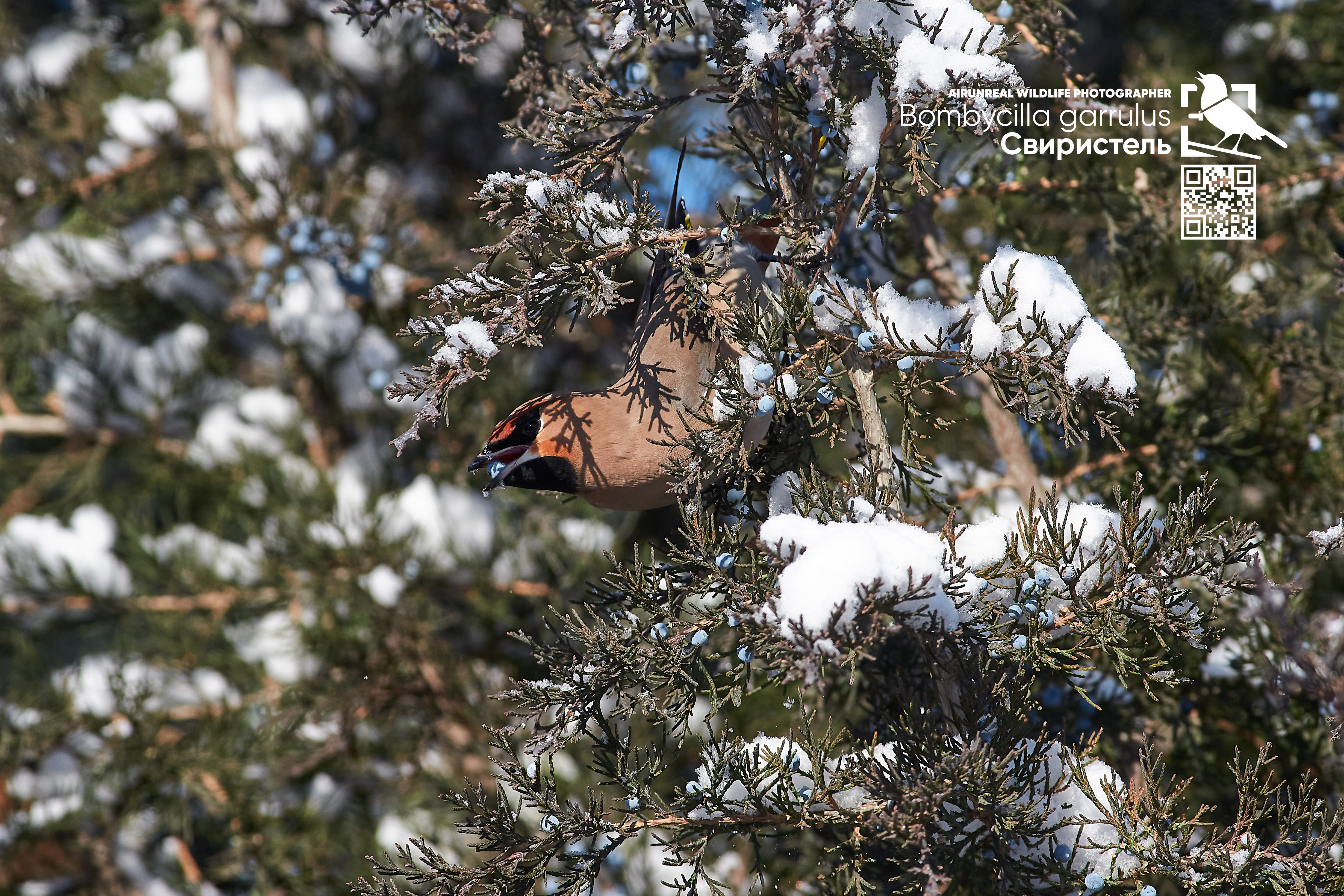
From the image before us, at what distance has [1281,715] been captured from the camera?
123cm

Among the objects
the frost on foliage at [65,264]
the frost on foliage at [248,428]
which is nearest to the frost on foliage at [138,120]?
the frost on foliage at [65,264]

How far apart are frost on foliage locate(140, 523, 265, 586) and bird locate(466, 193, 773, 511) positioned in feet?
3.62

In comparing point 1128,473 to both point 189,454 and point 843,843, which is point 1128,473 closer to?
point 843,843

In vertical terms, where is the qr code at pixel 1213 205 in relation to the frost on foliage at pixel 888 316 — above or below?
above

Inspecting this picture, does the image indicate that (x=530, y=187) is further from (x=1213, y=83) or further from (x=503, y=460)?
(x=1213, y=83)

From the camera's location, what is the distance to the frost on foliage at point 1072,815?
0.88 m

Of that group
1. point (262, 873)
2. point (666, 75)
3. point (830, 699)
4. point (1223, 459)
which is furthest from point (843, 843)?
point (262, 873)

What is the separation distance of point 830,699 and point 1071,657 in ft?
1.79

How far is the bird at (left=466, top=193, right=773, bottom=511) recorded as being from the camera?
1002mm

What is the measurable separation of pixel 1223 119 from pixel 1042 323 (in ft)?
2.74

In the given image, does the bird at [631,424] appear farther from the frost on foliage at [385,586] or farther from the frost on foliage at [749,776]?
the frost on foliage at [385,586]

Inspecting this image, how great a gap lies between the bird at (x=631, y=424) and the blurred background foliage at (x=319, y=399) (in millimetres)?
397

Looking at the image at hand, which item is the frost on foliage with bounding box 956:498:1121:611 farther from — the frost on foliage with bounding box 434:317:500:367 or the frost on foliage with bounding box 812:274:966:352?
the frost on foliage with bounding box 434:317:500:367

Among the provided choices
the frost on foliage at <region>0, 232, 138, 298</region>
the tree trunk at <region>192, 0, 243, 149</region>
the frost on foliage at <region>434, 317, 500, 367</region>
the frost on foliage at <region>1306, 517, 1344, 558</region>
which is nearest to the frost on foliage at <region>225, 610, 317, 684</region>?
the frost on foliage at <region>0, 232, 138, 298</region>
